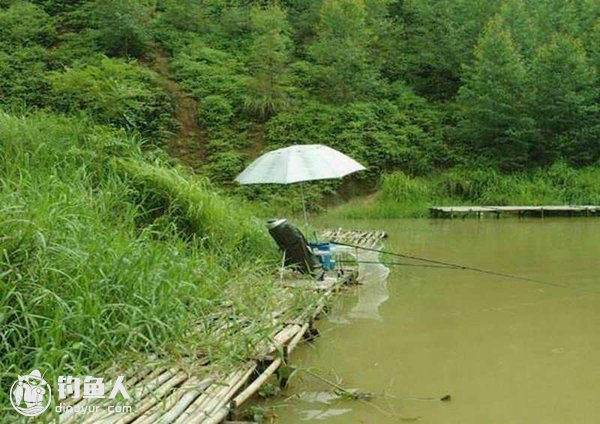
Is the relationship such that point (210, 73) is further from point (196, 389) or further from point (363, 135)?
point (196, 389)

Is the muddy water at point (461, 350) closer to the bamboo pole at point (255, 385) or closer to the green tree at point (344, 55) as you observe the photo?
the bamboo pole at point (255, 385)

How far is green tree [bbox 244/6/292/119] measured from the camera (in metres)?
17.0

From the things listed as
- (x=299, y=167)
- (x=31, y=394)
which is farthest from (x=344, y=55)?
(x=31, y=394)

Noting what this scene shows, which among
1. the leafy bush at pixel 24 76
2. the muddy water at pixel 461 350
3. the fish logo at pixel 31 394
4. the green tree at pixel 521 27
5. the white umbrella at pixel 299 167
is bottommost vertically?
the muddy water at pixel 461 350

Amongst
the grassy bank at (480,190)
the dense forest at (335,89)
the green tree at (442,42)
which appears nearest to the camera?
the dense forest at (335,89)

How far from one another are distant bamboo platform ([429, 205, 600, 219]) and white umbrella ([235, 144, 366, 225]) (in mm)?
7575

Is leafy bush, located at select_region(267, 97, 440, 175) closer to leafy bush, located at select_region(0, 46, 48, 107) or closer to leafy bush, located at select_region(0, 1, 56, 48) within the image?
leafy bush, located at select_region(0, 46, 48, 107)

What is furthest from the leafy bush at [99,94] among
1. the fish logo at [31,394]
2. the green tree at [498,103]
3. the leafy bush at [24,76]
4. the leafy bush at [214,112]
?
the green tree at [498,103]

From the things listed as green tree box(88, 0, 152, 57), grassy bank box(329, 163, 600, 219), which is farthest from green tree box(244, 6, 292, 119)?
grassy bank box(329, 163, 600, 219)

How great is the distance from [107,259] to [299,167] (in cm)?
286

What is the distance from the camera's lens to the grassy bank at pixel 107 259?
316 centimetres

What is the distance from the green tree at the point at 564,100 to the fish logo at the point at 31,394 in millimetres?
15301

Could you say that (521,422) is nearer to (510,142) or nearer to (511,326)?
(511,326)

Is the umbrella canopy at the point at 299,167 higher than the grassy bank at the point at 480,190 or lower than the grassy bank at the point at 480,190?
higher
